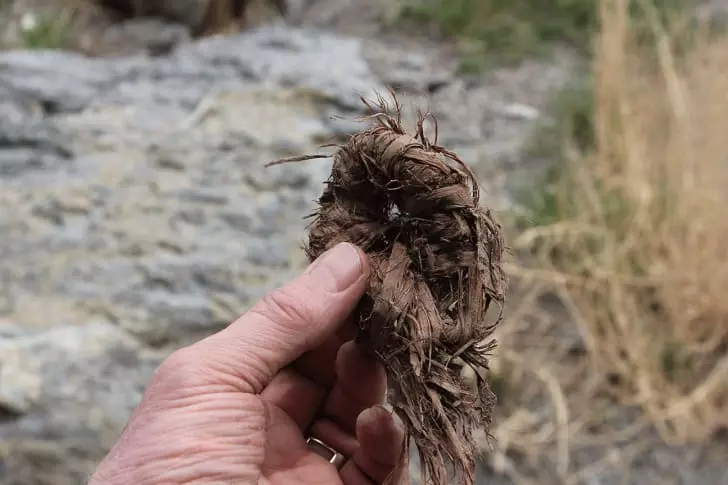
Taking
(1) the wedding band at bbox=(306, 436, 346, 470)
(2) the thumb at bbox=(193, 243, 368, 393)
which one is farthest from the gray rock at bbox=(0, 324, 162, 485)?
(2) the thumb at bbox=(193, 243, 368, 393)

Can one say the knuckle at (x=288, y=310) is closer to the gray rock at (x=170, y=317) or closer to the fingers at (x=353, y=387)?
the fingers at (x=353, y=387)

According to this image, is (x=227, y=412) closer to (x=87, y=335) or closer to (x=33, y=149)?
(x=87, y=335)

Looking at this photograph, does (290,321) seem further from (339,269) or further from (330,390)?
(330,390)

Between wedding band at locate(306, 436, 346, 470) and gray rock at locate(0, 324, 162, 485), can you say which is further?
gray rock at locate(0, 324, 162, 485)

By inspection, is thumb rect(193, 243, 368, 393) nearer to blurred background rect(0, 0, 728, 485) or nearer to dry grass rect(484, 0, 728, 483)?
blurred background rect(0, 0, 728, 485)

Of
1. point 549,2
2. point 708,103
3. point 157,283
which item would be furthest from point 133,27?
point 708,103

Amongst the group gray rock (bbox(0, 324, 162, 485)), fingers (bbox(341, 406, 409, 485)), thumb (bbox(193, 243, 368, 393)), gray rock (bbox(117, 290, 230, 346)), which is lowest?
gray rock (bbox(0, 324, 162, 485))
